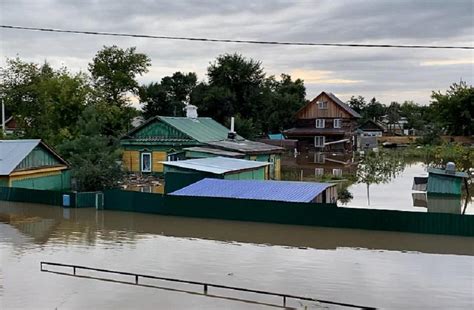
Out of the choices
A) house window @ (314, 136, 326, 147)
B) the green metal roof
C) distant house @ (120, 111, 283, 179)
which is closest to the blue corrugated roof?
distant house @ (120, 111, 283, 179)

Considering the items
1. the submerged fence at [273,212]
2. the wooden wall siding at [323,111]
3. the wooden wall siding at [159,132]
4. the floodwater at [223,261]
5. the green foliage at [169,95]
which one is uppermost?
the green foliage at [169,95]

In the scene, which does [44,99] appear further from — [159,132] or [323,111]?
[323,111]

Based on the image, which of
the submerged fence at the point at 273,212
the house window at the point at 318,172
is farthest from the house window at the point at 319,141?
the submerged fence at the point at 273,212

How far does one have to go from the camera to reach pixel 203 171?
22547 millimetres

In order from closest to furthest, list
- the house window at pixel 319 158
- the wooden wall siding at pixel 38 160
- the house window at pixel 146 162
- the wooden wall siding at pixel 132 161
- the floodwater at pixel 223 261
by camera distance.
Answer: the floodwater at pixel 223 261
the wooden wall siding at pixel 38 160
the house window at pixel 146 162
the wooden wall siding at pixel 132 161
the house window at pixel 319 158

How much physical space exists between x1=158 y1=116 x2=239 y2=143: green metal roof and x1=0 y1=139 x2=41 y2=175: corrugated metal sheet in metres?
9.14

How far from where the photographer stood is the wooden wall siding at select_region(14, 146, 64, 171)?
2478 centimetres

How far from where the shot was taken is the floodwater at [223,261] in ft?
34.8

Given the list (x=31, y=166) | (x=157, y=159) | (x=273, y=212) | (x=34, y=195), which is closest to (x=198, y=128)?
(x=157, y=159)

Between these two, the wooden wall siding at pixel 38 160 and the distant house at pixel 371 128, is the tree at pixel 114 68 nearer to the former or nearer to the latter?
the wooden wall siding at pixel 38 160

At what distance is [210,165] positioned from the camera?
24109 millimetres

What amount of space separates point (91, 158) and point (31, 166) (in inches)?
141

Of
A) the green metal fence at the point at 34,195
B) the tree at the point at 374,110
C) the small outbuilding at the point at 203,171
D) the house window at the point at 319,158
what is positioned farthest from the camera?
the tree at the point at 374,110

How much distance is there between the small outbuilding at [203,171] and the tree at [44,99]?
15.4m
